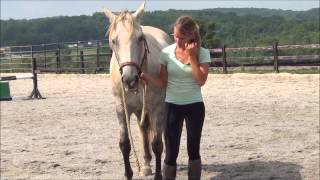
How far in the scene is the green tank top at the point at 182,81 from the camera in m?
4.11

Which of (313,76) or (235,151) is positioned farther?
(313,76)

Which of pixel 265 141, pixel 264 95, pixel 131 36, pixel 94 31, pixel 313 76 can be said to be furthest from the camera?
pixel 94 31

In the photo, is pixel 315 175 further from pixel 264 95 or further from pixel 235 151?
pixel 264 95

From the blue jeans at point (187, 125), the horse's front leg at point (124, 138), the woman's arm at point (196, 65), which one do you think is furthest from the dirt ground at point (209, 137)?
the woman's arm at point (196, 65)

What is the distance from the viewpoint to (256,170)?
231 inches

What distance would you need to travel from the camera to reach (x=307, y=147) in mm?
6871

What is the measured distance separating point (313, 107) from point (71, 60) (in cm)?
1941

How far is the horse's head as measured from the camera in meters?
4.00

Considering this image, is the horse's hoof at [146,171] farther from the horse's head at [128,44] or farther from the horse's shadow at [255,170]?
the horse's head at [128,44]

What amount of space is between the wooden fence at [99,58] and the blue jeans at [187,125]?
15298mm

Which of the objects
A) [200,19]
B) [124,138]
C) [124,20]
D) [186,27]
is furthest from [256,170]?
[200,19]

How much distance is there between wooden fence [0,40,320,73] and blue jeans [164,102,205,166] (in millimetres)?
15298

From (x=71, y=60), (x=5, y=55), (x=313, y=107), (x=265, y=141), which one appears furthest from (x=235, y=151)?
(x=5, y=55)

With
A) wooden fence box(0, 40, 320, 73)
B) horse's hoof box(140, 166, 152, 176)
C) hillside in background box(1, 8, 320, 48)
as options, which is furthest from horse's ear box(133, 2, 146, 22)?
hillside in background box(1, 8, 320, 48)
